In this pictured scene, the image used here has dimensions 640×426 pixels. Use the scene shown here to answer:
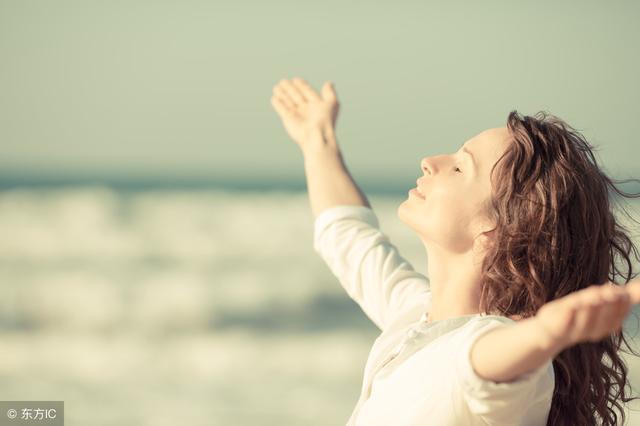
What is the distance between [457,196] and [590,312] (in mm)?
533

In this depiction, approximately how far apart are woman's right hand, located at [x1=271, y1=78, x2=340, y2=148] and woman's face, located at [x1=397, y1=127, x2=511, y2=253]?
1.61ft

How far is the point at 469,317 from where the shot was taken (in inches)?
53.3

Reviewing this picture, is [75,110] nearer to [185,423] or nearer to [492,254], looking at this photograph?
[185,423]

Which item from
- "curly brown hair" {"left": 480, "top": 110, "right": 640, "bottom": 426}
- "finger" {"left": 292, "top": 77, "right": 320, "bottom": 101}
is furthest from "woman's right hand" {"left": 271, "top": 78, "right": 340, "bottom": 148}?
"curly brown hair" {"left": 480, "top": 110, "right": 640, "bottom": 426}

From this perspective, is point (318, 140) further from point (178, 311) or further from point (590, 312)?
point (178, 311)

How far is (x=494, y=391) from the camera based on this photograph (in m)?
1.08

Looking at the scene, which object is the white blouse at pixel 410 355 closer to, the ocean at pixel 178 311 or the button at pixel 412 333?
the button at pixel 412 333

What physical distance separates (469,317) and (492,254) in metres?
0.09

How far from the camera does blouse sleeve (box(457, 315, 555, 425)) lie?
3.53 feet

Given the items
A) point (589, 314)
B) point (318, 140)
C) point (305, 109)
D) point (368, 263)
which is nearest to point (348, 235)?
point (368, 263)

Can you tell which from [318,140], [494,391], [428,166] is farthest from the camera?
[318,140]

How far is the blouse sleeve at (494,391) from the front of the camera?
1075mm

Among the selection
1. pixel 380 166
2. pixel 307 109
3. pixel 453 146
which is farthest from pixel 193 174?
pixel 307 109

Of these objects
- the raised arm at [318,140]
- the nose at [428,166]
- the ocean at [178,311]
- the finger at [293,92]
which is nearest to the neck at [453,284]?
the nose at [428,166]
